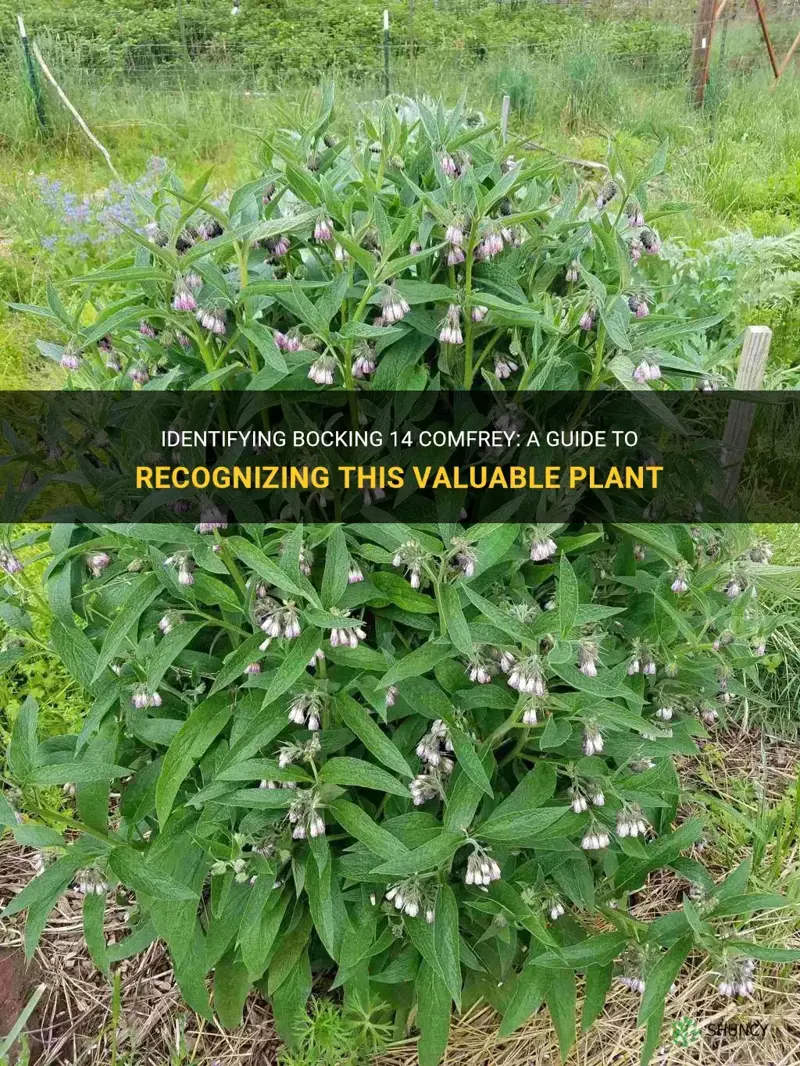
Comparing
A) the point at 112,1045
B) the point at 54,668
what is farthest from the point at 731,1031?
the point at 54,668

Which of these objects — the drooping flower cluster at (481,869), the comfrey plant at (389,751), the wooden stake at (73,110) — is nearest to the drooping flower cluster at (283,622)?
the comfrey plant at (389,751)

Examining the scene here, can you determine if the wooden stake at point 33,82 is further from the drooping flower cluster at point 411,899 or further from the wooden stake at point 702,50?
the drooping flower cluster at point 411,899

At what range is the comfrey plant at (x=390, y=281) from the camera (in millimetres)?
1609

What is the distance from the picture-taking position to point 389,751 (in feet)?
5.46

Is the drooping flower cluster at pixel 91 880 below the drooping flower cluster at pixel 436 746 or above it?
below

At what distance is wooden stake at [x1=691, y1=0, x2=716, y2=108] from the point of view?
941 centimetres

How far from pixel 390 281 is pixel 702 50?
384 inches

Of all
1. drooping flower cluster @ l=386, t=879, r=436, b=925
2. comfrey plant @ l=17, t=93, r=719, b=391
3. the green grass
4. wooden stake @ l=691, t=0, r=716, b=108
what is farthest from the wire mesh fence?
drooping flower cluster @ l=386, t=879, r=436, b=925

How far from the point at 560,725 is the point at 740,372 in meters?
1.81

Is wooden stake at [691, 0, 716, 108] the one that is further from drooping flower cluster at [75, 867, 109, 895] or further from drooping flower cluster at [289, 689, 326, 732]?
drooping flower cluster at [75, 867, 109, 895]

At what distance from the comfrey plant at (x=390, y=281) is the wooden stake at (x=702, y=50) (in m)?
8.92

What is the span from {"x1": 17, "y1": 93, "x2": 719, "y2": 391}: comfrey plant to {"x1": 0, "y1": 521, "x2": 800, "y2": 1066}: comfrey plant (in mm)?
358

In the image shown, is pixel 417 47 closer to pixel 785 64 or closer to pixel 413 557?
pixel 785 64

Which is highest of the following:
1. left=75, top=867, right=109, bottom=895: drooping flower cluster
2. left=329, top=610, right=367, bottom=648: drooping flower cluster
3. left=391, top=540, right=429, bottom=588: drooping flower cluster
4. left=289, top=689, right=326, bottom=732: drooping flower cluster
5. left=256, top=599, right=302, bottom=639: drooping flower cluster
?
left=391, top=540, right=429, bottom=588: drooping flower cluster
